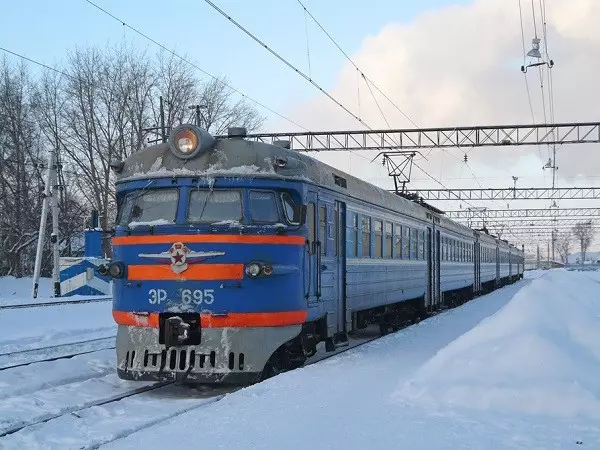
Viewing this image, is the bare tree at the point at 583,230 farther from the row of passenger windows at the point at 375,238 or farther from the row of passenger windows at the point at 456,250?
the row of passenger windows at the point at 375,238

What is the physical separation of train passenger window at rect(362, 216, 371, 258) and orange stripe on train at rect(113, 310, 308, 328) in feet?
13.2

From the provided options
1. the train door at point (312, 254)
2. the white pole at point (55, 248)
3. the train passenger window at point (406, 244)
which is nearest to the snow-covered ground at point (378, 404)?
the train door at point (312, 254)

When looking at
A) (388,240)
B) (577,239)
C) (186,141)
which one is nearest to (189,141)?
(186,141)

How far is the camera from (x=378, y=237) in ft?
48.6

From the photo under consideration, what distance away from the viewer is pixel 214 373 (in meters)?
9.02

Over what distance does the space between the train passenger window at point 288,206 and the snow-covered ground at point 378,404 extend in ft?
6.73

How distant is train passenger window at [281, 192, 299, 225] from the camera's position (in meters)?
9.94

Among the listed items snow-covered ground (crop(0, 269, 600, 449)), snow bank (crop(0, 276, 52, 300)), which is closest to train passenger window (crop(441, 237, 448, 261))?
snow-covered ground (crop(0, 269, 600, 449))

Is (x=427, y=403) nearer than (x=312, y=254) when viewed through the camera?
Yes

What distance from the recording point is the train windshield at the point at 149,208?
9.70m

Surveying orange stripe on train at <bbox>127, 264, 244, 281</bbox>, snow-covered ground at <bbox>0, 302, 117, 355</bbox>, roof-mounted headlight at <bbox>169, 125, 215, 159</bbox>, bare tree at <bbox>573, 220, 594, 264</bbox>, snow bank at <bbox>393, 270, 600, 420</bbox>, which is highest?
bare tree at <bbox>573, 220, 594, 264</bbox>

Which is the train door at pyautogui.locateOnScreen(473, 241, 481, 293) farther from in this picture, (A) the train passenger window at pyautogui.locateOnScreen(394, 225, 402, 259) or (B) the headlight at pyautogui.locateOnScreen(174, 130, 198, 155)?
(B) the headlight at pyautogui.locateOnScreen(174, 130, 198, 155)

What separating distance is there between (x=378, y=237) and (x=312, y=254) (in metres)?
4.47

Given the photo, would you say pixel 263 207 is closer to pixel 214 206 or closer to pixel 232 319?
pixel 214 206
